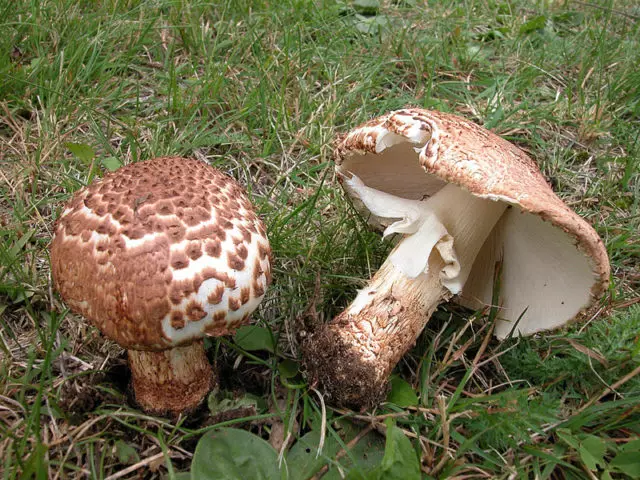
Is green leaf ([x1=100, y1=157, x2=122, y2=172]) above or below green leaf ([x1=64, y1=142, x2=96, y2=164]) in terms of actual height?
below

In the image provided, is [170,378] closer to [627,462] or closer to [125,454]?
[125,454]

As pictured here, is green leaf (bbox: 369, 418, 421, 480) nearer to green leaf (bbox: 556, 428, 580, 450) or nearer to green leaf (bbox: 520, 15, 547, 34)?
green leaf (bbox: 556, 428, 580, 450)

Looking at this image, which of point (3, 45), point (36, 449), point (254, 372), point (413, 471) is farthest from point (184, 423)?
point (3, 45)

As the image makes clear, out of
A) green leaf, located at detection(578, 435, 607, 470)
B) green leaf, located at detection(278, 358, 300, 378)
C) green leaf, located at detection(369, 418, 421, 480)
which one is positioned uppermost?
green leaf, located at detection(578, 435, 607, 470)

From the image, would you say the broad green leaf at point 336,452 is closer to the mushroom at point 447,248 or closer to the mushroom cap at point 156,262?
the mushroom at point 447,248

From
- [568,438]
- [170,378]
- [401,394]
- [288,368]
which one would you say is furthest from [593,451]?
[170,378]

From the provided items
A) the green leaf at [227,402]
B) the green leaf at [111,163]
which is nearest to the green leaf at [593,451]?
the green leaf at [227,402]

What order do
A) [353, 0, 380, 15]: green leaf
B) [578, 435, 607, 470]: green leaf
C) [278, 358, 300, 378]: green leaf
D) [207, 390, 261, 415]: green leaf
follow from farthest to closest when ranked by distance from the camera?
1. [353, 0, 380, 15]: green leaf
2. [278, 358, 300, 378]: green leaf
3. [207, 390, 261, 415]: green leaf
4. [578, 435, 607, 470]: green leaf

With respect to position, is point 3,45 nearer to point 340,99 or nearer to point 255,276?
point 340,99

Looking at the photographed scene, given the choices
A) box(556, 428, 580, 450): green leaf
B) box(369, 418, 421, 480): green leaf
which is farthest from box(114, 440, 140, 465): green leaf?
box(556, 428, 580, 450): green leaf
